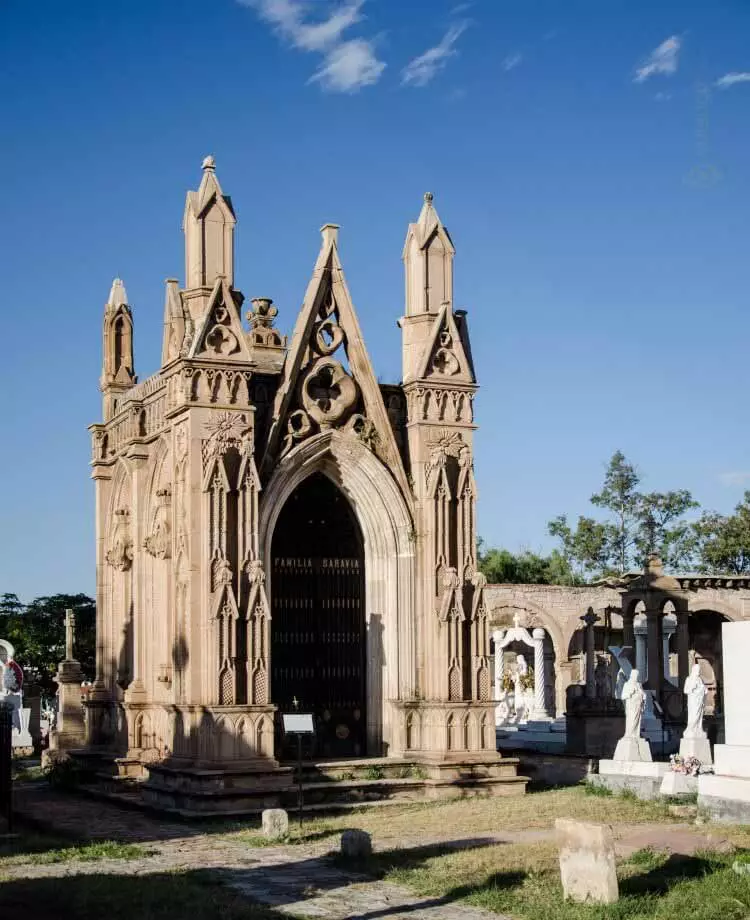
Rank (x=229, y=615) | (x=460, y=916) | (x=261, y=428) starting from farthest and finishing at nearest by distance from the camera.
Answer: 1. (x=261, y=428)
2. (x=229, y=615)
3. (x=460, y=916)

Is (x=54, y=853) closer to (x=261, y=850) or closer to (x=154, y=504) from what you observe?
(x=261, y=850)

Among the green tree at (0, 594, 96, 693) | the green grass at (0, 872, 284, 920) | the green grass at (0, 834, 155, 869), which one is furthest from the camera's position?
the green tree at (0, 594, 96, 693)

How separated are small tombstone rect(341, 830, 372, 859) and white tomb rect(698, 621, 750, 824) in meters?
4.49

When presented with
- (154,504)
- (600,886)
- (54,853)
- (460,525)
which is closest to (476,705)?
(460,525)

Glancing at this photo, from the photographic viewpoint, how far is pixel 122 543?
26.3 meters

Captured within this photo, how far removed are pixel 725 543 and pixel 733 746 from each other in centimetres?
5116

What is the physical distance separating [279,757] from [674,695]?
16.2 m

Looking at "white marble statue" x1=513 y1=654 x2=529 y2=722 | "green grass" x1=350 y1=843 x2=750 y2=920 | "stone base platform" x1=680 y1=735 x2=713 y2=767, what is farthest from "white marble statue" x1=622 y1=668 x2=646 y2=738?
"white marble statue" x1=513 y1=654 x2=529 y2=722

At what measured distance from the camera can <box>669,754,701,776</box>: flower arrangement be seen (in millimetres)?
20344

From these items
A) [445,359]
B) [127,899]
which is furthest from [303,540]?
[127,899]

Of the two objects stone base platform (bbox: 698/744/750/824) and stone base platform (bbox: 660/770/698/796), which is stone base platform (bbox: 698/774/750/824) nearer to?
Result: stone base platform (bbox: 698/744/750/824)

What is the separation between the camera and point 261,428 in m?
22.6

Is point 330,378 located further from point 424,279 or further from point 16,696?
point 16,696

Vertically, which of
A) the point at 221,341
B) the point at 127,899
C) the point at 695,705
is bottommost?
the point at 127,899
